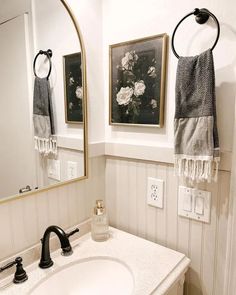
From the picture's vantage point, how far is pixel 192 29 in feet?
2.91

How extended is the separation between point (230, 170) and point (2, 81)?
875 mm

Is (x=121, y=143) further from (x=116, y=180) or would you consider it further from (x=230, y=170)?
(x=230, y=170)

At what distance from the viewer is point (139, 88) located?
3.42 ft

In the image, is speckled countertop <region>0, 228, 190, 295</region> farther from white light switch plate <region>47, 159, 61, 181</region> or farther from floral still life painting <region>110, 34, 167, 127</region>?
floral still life painting <region>110, 34, 167, 127</region>

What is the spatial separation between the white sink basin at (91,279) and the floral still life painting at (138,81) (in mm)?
Result: 621

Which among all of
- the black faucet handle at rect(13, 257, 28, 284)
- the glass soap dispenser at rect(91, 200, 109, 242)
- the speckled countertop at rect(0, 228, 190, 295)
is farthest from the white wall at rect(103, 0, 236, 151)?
the black faucet handle at rect(13, 257, 28, 284)

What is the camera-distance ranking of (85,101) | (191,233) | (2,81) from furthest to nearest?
(85,101), (191,233), (2,81)

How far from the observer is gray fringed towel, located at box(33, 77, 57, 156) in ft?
3.05

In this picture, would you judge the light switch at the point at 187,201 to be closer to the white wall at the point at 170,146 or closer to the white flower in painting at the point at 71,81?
the white wall at the point at 170,146

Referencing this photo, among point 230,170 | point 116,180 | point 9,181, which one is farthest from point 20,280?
point 230,170

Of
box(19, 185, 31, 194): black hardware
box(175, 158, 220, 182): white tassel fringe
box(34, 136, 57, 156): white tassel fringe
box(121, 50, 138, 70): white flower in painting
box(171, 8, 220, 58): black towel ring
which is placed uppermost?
box(171, 8, 220, 58): black towel ring

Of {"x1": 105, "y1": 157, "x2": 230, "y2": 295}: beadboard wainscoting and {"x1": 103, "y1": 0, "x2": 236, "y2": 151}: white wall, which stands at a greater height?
{"x1": 103, "y1": 0, "x2": 236, "y2": 151}: white wall

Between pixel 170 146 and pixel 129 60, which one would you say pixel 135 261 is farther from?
pixel 129 60

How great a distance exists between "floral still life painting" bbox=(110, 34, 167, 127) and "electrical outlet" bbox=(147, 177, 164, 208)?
0.26 meters
